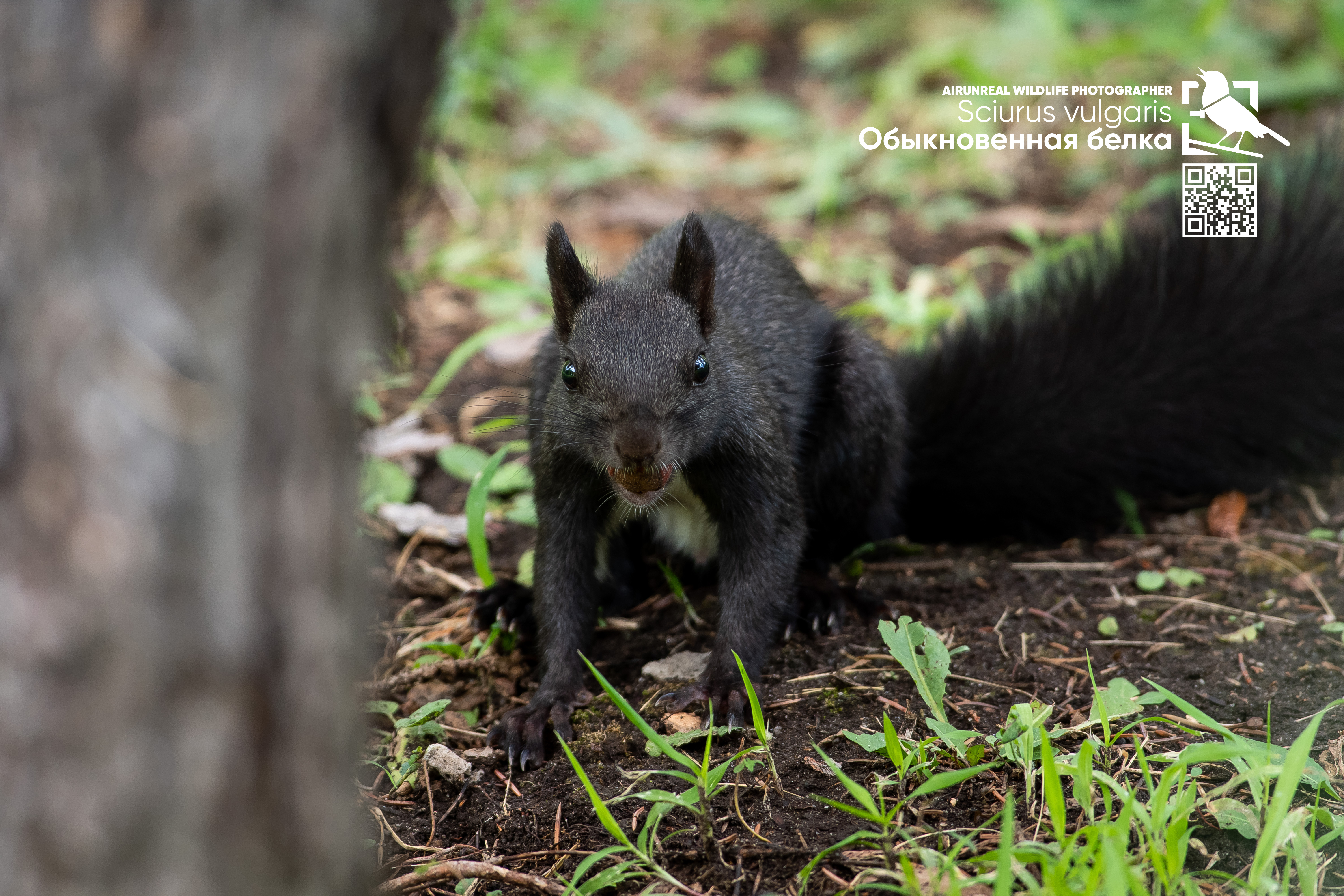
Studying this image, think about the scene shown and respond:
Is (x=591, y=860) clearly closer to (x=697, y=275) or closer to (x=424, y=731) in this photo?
(x=424, y=731)

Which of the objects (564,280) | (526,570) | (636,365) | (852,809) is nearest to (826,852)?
(852,809)

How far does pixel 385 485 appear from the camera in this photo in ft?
12.3

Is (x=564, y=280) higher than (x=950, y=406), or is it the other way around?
(x=564, y=280)

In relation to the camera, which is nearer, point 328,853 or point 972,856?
point 328,853

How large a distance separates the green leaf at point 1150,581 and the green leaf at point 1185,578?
0.06 feet

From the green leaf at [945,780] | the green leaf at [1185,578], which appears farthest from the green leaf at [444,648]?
the green leaf at [1185,578]

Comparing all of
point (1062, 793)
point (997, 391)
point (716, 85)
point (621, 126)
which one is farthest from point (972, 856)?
point (716, 85)

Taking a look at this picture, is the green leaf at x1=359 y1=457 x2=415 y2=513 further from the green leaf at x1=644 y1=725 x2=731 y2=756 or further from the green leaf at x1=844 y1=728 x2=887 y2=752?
the green leaf at x1=844 y1=728 x2=887 y2=752

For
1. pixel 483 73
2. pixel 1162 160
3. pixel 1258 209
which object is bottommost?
pixel 1258 209

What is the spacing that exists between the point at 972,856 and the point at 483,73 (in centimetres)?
504

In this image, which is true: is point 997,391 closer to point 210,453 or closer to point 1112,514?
point 1112,514

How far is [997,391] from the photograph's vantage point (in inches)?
130

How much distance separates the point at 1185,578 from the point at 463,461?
2.26 m

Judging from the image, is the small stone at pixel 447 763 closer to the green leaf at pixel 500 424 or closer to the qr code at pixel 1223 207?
the green leaf at pixel 500 424
